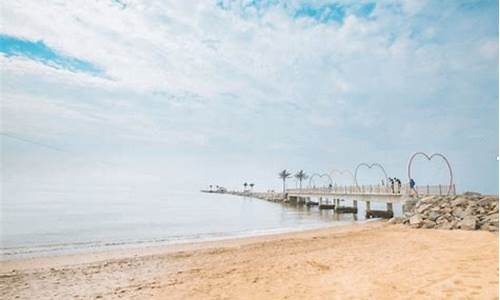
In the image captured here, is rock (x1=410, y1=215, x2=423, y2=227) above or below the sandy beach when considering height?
above

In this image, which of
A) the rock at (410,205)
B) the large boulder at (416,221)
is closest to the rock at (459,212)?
the large boulder at (416,221)

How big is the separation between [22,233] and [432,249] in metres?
26.8

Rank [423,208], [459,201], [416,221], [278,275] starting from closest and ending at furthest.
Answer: [278,275] < [459,201] < [416,221] < [423,208]

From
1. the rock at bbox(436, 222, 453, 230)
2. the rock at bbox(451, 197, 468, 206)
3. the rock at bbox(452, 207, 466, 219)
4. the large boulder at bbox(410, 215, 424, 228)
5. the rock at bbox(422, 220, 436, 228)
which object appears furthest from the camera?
the large boulder at bbox(410, 215, 424, 228)

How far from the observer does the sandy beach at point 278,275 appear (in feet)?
24.0

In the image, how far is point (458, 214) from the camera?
1941cm

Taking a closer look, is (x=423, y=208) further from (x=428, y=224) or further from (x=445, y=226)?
(x=445, y=226)

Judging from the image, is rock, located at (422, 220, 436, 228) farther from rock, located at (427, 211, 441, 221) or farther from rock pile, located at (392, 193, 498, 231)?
rock, located at (427, 211, 441, 221)

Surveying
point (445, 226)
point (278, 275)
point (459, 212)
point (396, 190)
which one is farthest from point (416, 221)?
point (278, 275)

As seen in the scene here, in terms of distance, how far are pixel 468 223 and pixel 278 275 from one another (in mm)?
12577

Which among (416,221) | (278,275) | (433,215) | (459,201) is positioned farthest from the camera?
(416,221)

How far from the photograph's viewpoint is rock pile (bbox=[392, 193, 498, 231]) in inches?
679

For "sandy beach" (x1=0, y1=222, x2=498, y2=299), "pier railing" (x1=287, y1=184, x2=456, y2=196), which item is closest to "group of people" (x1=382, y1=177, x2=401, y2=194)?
"pier railing" (x1=287, y1=184, x2=456, y2=196)

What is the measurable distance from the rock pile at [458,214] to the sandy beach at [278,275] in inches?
112
